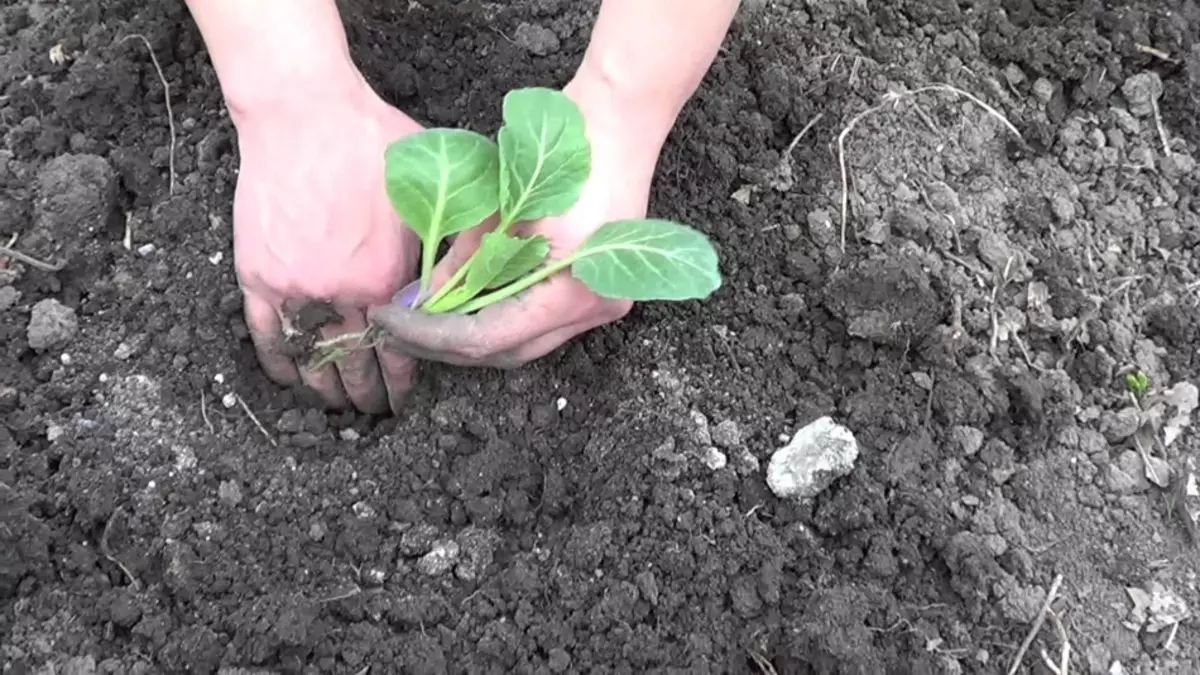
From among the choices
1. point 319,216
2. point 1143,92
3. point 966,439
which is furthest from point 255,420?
point 1143,92

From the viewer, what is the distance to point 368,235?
1.21 metres

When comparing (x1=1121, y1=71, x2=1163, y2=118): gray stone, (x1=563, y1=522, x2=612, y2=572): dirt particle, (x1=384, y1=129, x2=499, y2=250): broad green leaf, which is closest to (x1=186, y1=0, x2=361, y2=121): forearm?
(x1=384, y1=129, x2=499, y2=250): broad green leaf

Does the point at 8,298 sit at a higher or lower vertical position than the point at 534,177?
lower

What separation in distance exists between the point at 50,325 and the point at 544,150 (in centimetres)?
59

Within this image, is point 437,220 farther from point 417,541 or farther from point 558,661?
point 558,661

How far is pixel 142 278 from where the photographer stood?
1.35m

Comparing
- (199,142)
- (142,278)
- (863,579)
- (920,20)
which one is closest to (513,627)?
(863,579)

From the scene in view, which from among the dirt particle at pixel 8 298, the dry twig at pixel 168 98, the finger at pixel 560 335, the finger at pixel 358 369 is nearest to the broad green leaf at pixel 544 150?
the finger at pixel 560 335

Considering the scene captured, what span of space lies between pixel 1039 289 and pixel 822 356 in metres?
0.28

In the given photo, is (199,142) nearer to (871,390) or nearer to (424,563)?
(424,563)

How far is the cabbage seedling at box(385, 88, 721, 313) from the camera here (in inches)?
44.1

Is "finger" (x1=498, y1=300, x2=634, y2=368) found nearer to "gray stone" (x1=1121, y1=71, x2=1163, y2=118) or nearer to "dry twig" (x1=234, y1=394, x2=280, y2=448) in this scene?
"dry twig" (x1=234, y1=394, x2=280, y2=448)

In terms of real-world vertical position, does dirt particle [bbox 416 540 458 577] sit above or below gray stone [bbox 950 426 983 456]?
below

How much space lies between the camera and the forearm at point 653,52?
1191 mm
